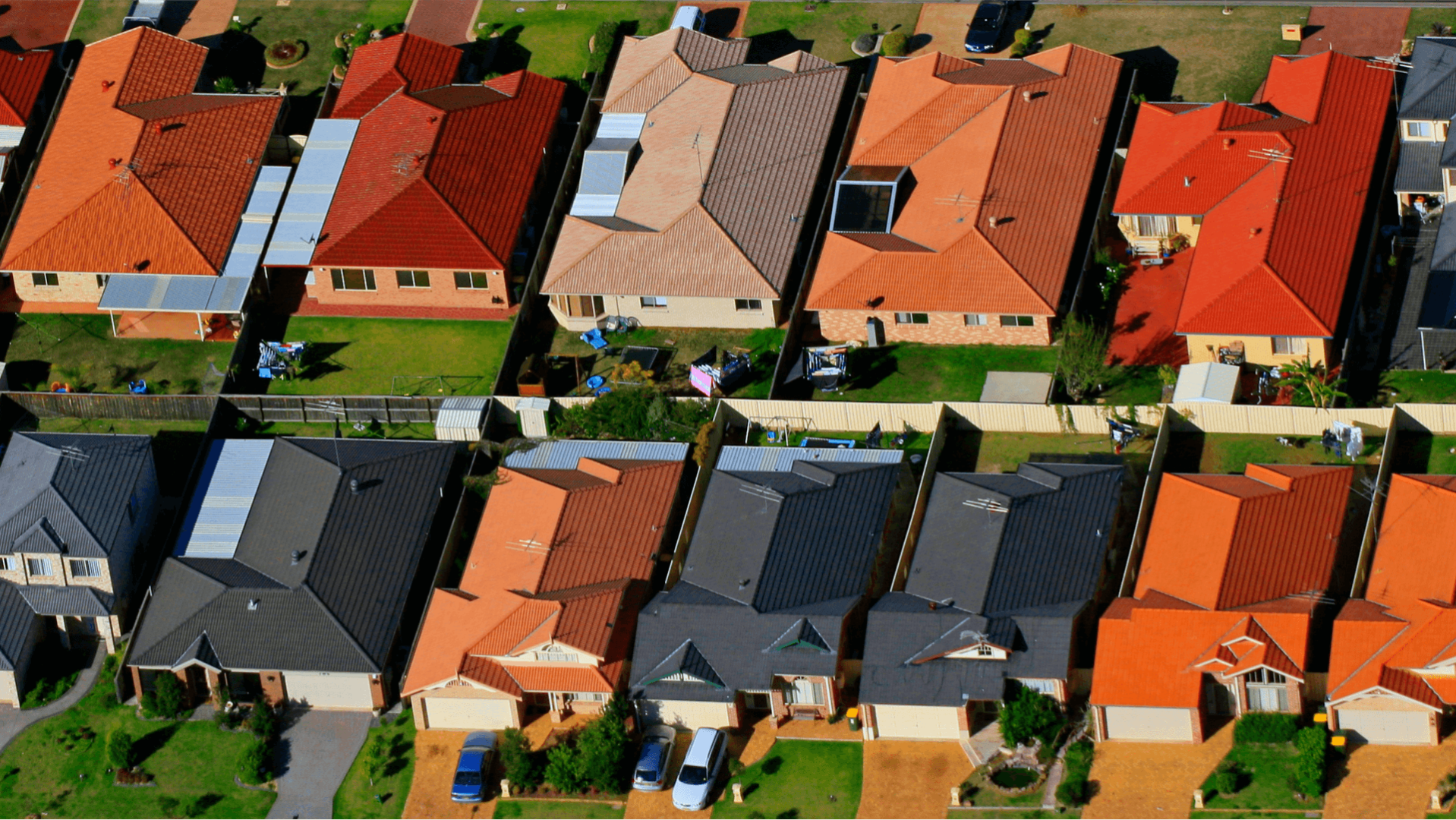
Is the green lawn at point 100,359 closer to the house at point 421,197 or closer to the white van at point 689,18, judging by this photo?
the house at point 421,197

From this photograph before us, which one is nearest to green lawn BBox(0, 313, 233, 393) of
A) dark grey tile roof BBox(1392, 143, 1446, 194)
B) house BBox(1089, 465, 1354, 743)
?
house BBox(1089, 465, 1354, 743)

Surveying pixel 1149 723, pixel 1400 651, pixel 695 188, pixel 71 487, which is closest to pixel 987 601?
pixel 1149 723

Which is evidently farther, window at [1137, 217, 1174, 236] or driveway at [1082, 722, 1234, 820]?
window at [1137, 217, 1174, 236]

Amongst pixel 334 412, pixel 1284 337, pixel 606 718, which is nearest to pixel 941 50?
pixel 1284 337

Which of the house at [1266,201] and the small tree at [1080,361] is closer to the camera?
the small tree at [1080,361]

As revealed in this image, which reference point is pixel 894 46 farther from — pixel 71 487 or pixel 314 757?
pixel 314 757

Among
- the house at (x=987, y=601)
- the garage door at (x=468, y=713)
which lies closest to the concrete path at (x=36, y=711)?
the garage door at (x=468, y=713)

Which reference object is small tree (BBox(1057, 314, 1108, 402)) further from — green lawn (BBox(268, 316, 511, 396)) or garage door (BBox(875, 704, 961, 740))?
green lawn (BBox(268, 316, 511, 396))
